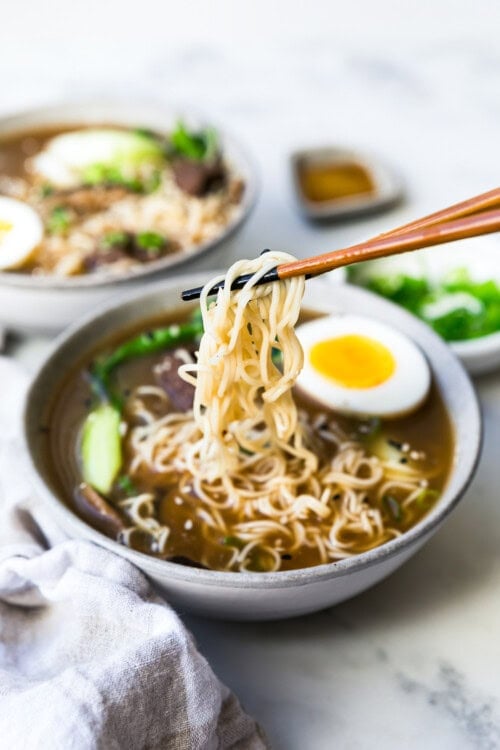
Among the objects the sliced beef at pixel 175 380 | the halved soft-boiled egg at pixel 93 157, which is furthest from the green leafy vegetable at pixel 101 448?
the halved soft-boiled egg at pixel 93 157

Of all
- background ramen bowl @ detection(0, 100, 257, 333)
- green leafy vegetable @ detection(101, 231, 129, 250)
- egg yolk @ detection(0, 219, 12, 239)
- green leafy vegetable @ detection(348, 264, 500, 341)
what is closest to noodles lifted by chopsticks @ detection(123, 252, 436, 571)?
background ramen bowl @ detection(0, 100, 257, 333)

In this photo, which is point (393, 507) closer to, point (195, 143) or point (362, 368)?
point (362, 368)

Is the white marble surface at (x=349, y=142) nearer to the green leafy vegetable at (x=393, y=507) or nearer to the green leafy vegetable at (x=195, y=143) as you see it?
the green leafy vegetable at (x=393, y=507)

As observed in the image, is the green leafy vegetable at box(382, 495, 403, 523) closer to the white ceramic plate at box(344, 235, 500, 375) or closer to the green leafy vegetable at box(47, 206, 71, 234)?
the white ceramic plate at box(344, 235, 500, 375)

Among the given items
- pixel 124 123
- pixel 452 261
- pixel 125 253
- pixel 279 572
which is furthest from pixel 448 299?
pixel 124 123

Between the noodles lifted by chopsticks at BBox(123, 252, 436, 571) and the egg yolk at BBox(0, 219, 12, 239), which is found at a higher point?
the egg yolk at BBox(0, 219, 12, 239)

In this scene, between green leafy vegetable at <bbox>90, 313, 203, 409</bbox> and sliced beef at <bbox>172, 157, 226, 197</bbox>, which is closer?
green leafy vegetable at <bbox>90, 313, 203, 409</bbox>

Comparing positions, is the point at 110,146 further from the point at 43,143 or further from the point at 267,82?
the point at 267,82
